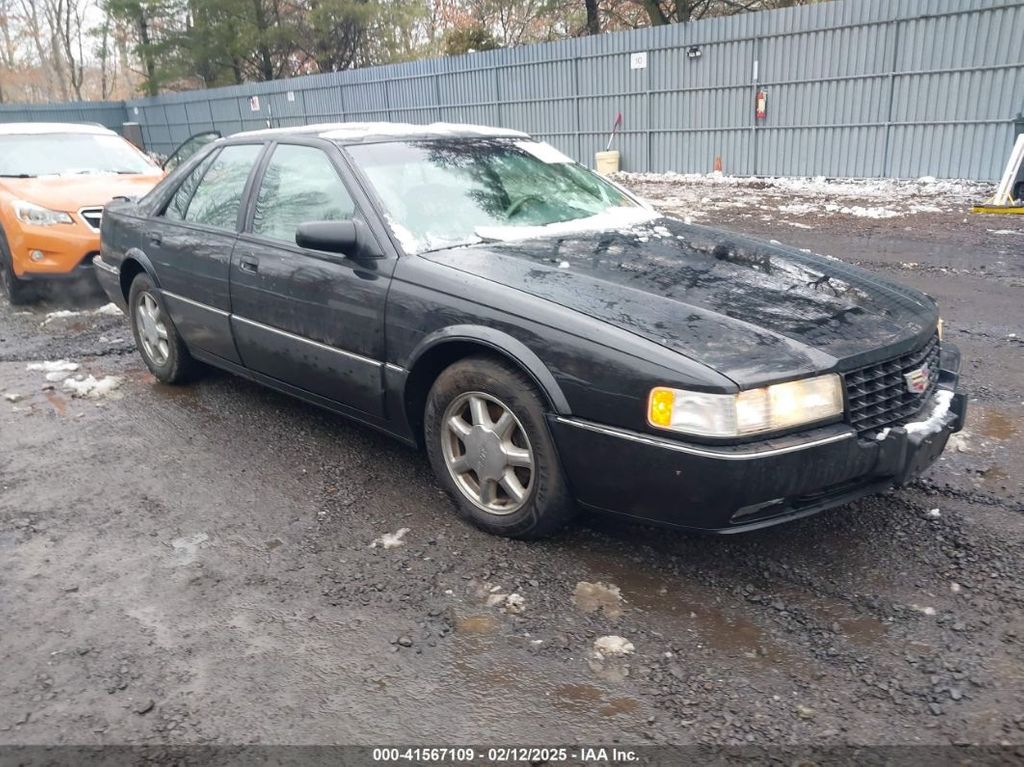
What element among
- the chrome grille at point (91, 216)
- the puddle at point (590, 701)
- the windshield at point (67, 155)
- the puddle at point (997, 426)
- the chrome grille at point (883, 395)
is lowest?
the puddle at point (590, 701)

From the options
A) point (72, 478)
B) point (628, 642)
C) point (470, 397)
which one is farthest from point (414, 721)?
point (72, 478)

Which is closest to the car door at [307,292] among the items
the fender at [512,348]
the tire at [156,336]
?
the fender at [512,348]

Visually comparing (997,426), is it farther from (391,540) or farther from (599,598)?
(391,540)

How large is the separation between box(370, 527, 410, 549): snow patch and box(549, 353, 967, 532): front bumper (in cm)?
83

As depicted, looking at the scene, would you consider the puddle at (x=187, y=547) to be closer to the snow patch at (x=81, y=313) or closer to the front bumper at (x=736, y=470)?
the front bumper at (x=736, y=470)

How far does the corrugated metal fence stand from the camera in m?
12.3

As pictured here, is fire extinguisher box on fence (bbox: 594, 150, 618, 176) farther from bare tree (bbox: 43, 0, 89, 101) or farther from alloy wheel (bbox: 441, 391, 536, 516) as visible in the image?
bare tree (bbox: 43, 0, 89, 101)

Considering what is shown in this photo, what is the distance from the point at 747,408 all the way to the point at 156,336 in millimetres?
4149

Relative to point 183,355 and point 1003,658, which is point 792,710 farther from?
point 183,355

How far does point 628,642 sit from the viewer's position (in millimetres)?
2668

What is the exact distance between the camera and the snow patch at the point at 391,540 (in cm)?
334

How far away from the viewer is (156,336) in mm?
5379

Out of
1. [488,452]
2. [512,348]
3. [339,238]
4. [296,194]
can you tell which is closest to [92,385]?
[296,194]

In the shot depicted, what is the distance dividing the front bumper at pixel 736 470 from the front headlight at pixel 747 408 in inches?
2.1
